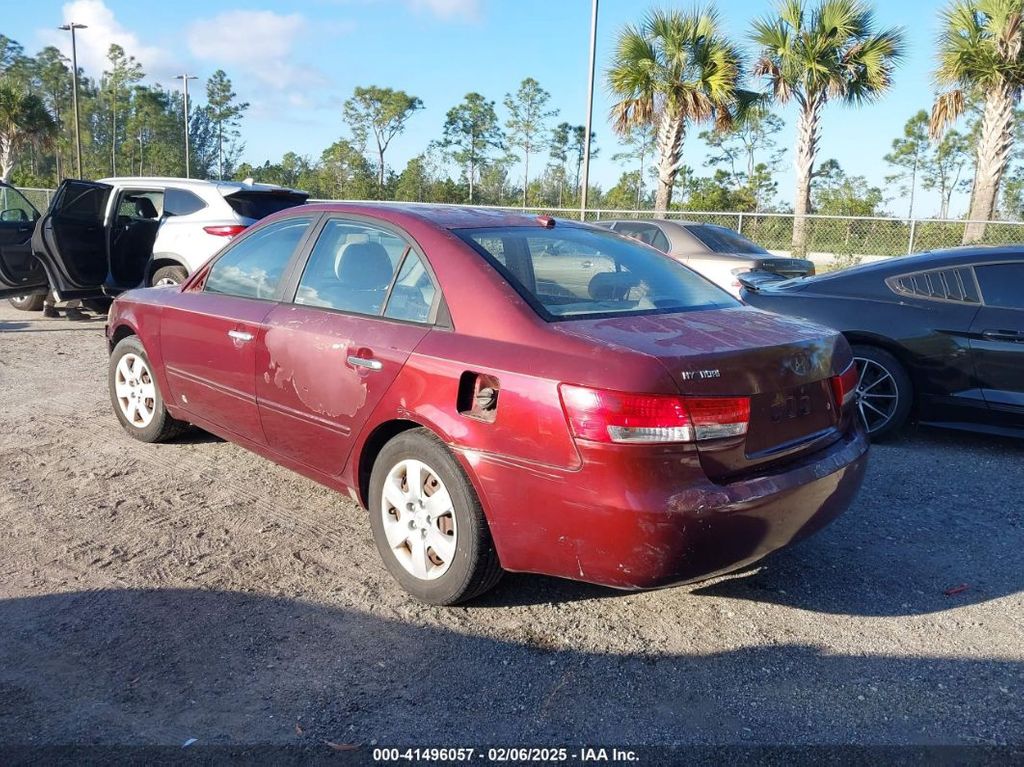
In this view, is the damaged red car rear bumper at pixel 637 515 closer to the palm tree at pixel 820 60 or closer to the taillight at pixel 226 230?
the taillight at pixel 226 230

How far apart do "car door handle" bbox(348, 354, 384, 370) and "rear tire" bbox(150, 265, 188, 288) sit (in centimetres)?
671

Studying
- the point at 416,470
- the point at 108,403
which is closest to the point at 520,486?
the point at 416,470

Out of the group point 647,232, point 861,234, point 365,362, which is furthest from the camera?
point 861,234

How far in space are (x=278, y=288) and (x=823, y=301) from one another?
12.6ft

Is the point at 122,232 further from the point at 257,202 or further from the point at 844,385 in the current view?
the point at 844,385

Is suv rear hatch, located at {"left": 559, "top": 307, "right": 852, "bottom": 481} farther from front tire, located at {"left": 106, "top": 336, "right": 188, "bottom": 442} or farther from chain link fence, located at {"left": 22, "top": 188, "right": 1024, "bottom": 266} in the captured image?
chain link fence, located at {"left": 22, "top": 188, "right": 1024, "bottom": 266}

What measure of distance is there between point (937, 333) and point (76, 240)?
28.9 ft

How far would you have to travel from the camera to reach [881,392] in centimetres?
578

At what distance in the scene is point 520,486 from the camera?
115 inches

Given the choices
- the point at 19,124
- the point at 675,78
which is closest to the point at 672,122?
the point at 675,78

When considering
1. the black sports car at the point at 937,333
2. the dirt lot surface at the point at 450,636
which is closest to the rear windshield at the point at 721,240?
the black sports car at the point at 937,333

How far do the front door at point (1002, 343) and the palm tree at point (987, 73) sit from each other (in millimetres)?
12810

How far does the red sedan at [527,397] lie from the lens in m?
2.78

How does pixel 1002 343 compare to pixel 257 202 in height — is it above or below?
below
